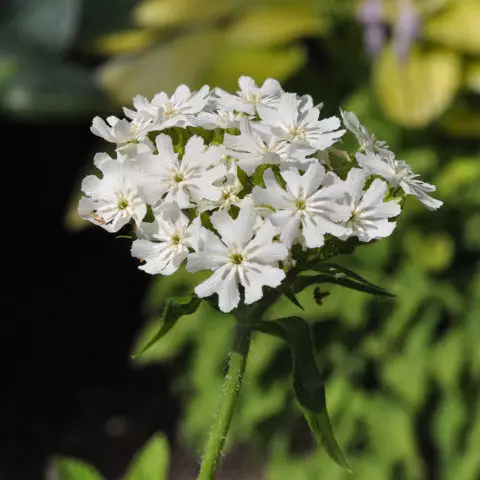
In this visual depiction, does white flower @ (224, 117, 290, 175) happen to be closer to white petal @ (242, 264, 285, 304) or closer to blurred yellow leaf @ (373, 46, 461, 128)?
white petal @ (242, 264, 285, 304)

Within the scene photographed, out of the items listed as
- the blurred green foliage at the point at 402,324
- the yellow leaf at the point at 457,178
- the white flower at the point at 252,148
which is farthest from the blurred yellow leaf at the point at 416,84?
the white flower at the point at 252,148

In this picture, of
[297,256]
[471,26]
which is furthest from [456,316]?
[297,256]

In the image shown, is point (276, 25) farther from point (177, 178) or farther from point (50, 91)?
point (177, 178)

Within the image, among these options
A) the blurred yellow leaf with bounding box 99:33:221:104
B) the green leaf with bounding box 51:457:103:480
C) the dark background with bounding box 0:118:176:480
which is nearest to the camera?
the green leaf with bounding box 51:457:103:480

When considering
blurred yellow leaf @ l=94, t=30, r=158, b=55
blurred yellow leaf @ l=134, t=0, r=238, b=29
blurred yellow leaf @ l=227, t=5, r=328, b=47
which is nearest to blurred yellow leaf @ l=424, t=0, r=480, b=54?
blurred yellow leaf @ l=227, t=5, r=328, b=47

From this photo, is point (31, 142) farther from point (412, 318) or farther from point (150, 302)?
point (412, 318)

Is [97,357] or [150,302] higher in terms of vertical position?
[150,302]
